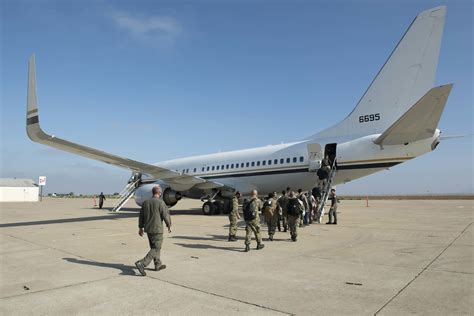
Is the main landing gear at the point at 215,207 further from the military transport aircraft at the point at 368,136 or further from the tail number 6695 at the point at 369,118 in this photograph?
the tail number 6695 at the point at 369,118

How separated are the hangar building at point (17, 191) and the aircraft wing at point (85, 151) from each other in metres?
42.8

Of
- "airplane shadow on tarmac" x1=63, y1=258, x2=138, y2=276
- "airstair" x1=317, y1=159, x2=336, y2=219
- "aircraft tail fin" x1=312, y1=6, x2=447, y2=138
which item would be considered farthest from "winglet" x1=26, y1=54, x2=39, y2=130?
"aircraft tail fin" x1=312, y1=6, x2=447, y2=138

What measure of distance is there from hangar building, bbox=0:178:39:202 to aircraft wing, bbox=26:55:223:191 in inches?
1685

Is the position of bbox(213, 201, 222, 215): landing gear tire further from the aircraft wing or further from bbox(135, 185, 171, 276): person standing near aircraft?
bbox(135, 185, 171, 276): person standing near aircraft

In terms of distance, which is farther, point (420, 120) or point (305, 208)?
point (305, 208)

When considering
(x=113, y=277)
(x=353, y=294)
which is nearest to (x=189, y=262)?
(x=113, y=277)

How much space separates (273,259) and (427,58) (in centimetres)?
1281

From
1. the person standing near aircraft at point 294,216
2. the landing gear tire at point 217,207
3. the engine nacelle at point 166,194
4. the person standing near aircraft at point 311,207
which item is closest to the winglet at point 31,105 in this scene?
the engine nacelle at point 166,194

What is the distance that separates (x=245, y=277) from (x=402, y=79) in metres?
13.9

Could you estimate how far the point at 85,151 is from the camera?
15984 mm

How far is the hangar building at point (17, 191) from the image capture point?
172 ft

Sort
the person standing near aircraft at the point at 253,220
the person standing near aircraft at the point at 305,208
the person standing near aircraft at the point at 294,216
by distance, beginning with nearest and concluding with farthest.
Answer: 1. the person standing near aircraft at the point at 253,220
2. the person standing near aircraft at the point at 294,216
3. the person standing near aircraft at the point at 305,208

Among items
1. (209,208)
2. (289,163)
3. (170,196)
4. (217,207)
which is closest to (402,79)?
(289,163)

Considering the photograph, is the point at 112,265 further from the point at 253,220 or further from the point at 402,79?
the point at 402,79
